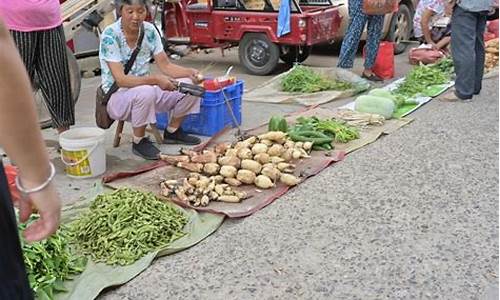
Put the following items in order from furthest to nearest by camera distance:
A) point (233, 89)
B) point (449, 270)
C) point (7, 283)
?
point (233, 89) < point (449, 270) < point (7, 283)

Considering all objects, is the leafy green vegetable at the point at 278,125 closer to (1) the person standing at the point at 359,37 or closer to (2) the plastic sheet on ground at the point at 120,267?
(2) the plastic sheet on ground at the point at 120,267

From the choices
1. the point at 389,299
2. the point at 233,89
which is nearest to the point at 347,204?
the point at 389,299

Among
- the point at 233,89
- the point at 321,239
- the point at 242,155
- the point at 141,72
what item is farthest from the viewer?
the point at 233,89

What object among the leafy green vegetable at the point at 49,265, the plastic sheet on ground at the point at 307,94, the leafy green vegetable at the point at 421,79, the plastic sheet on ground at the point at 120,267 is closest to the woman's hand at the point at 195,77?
the plastic sheet on ground at the point at 120,267

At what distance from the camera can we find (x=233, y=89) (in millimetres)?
5273

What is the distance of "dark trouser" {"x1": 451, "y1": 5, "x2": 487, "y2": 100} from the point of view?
6.03 meters

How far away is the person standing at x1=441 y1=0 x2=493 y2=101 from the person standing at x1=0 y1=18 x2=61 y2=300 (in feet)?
17.6

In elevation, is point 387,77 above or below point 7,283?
below

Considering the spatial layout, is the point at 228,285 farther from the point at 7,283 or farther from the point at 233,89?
the point at 233,89

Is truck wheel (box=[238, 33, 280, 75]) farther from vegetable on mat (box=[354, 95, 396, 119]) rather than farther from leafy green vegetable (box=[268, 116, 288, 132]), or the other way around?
leafy green vegetable (box=[268, 116, 288, 132])

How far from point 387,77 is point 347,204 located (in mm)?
4231

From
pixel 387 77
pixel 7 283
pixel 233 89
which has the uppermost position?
pixel 7 283

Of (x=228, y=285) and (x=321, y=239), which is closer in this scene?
(x=228, y=285)

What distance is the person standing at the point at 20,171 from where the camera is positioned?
4.35ft
